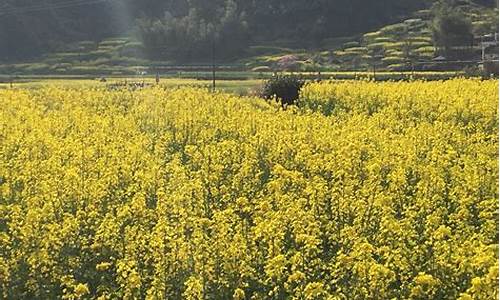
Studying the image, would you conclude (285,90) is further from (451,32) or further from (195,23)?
(195,23)

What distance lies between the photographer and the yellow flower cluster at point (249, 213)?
6082 millimetres

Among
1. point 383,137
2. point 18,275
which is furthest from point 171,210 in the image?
point 383,137

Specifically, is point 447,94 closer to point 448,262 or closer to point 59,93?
point 59,93

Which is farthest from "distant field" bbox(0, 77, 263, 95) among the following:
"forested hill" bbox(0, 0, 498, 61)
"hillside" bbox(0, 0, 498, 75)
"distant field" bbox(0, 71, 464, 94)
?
"forested hill" bbox(0, 0, 498, 61)

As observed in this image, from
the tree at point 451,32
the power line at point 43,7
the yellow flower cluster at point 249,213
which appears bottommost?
the yellow flower cluster at point 249,213


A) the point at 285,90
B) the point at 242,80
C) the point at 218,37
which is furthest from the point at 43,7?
the point at 285,90

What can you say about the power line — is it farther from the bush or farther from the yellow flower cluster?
the yellow flower cluster

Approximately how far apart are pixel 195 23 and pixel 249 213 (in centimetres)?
6878

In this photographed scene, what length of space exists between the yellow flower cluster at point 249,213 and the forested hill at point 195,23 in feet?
198

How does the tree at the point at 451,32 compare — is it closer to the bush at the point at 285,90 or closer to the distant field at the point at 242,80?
the distant field at the point at 242,80

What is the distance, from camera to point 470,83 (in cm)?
2153

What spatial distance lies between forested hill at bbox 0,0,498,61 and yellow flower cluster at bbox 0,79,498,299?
60.4m

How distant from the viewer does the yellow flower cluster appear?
6.08 metres

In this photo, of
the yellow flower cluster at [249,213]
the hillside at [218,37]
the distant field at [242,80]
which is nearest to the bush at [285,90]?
the distant field at [242,80]
